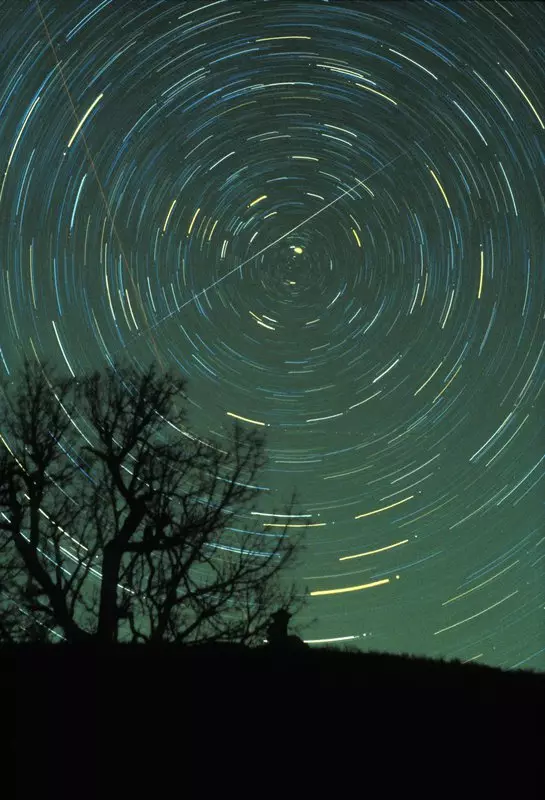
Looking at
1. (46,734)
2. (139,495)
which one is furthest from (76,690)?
(139,495)

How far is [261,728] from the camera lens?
789 centimetres

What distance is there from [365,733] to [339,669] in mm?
2246

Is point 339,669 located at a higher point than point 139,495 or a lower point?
lower

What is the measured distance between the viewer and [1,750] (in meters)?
7.38

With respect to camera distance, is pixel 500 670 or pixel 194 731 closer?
pixel 194 731

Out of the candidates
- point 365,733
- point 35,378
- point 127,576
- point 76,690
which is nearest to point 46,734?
point 76,690

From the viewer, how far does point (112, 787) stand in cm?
678

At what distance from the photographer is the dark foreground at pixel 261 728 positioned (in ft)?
22.5

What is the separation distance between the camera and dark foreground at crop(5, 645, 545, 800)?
6848 mm

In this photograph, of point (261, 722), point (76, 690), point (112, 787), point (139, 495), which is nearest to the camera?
point (112, 787)

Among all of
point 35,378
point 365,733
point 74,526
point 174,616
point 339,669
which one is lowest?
point 365,733

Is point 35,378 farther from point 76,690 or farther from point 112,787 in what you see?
point 112,787

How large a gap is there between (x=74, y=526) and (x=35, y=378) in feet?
9.60

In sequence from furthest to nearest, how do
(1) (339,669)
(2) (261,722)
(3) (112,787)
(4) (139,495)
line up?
(4) (139,495) → (1) (339,669) → (2) (261,722) → (3) (112,787)
